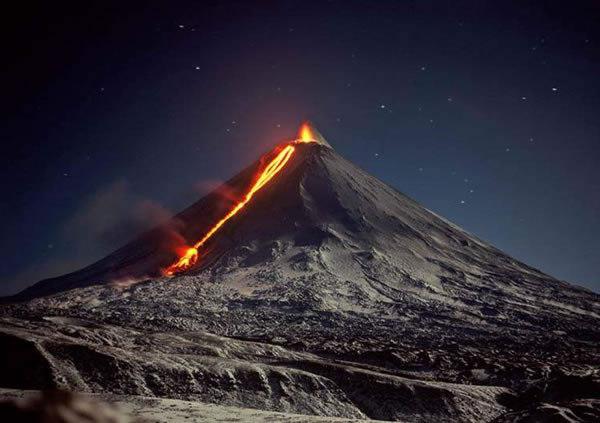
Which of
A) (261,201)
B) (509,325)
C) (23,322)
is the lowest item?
(509,325)

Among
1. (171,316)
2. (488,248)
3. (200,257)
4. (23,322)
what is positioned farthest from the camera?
(488,248)

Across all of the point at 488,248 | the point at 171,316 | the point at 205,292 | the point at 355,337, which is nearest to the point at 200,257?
the point at 205,292

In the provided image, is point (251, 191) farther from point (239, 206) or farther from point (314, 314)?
point (314, 314)

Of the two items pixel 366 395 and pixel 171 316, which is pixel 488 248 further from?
pixel 366 395

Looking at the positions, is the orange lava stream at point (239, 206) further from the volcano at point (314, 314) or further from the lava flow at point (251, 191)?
the volcano at point (314, 314)

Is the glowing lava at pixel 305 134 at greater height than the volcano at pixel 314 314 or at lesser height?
greater

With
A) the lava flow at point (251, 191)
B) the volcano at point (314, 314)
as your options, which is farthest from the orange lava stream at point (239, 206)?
the volcano at point (314, 314)

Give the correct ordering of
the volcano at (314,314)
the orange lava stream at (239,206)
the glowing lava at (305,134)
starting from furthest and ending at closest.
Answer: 1. the glowing lava at (305,134)
2. the orange lava stream at (239,206)
3. the volcano at (314,314)
